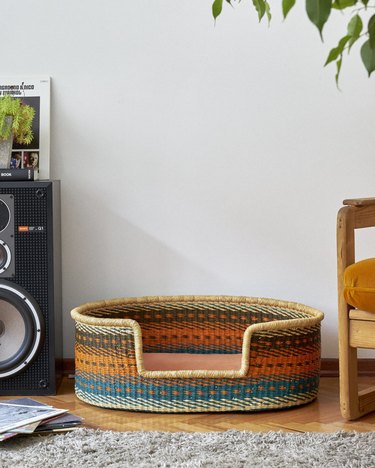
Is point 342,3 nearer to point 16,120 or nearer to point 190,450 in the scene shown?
point 190,450

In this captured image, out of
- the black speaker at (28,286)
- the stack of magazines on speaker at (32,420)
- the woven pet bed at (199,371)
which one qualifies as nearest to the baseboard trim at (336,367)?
the woven pet bed at (199,371)

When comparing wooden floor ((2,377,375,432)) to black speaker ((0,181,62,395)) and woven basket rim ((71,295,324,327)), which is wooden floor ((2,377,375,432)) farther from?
woven basket rim ((71,295,324,327))

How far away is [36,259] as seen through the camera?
2516 mm

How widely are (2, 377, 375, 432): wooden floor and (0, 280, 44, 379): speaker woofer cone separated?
18cm

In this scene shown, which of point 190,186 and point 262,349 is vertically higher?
point 190,186

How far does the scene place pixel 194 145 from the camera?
2857 millimetres

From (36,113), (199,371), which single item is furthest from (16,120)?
(199,371)

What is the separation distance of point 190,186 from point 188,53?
488 mm

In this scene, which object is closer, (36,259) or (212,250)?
(36,259)

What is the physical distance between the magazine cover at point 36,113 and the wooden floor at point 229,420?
2.93 ft

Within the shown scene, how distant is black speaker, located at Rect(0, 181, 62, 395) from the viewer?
2490 mm

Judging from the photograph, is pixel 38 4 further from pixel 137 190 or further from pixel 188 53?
pixel 137 190

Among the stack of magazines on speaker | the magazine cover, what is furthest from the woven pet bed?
the magazine cover

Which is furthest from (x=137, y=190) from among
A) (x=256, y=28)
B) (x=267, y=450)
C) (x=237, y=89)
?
(x=267, y=450)
